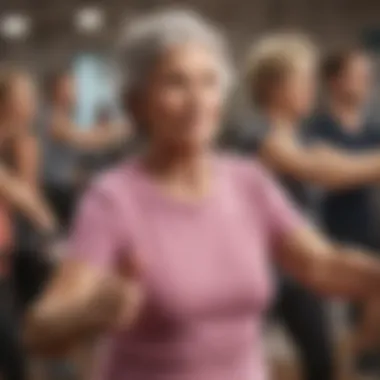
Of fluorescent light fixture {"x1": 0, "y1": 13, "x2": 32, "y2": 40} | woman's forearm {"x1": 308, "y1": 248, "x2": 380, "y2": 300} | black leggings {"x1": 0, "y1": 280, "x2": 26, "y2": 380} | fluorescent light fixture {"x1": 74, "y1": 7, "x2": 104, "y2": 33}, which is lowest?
black leggings {"x1": 0, "y1": 280, "x2": 26, "y2": 380}

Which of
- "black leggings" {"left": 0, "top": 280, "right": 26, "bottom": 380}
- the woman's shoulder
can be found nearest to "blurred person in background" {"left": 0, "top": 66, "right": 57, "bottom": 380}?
"black leggings" {"left": 0, "top": 280, "right": 26, "bottom": 380}

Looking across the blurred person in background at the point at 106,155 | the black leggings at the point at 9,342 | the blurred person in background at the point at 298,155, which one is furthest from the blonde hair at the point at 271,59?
the black leggings at the point at 9,342

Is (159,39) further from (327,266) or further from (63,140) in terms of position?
(327,266)

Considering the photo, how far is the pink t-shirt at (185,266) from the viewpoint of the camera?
762mm

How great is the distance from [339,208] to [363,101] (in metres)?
0.10

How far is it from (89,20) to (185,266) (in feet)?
0.78

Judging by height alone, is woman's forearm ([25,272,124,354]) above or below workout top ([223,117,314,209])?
below

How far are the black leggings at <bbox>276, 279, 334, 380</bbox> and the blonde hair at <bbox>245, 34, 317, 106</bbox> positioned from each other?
0.17 m

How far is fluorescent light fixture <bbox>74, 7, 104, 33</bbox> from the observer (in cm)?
80

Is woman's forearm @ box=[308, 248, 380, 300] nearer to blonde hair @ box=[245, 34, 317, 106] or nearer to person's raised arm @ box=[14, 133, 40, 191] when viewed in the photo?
blonde hair @ box=[245, 34, 317, 106]

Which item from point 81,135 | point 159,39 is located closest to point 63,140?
point 81,135

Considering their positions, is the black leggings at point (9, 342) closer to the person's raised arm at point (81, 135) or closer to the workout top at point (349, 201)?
the person's raised arm at point (81, 135)

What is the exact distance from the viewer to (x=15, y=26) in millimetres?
813

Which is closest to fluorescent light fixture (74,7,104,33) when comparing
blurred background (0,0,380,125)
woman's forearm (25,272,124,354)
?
blurred background (0,0,380,125)
